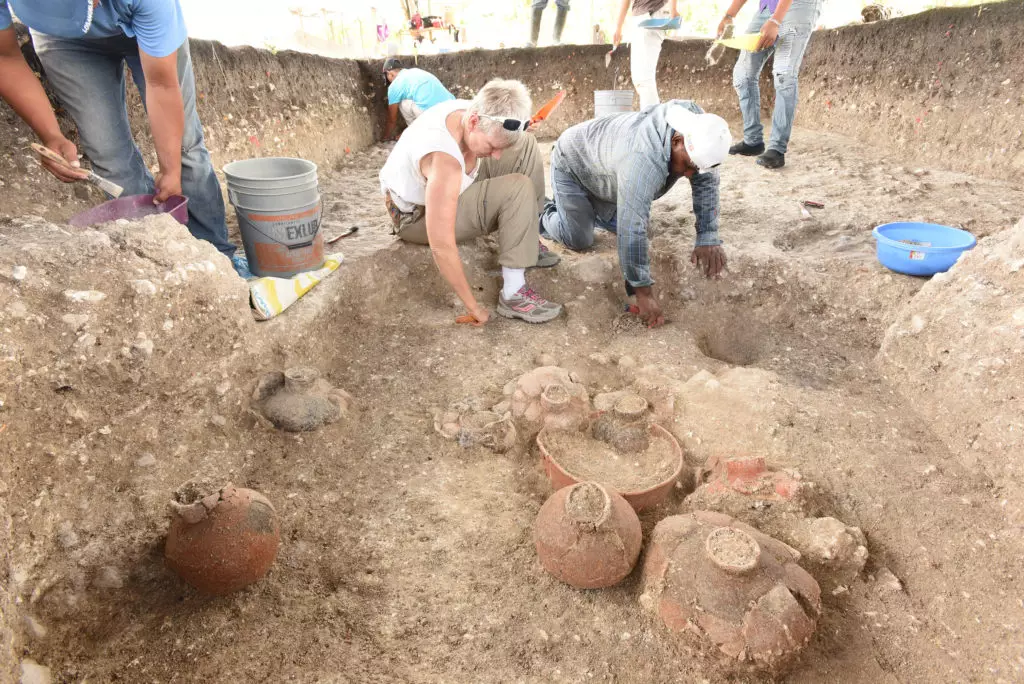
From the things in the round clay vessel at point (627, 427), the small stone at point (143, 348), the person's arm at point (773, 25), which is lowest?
the round clay vessel at point (627, 427)

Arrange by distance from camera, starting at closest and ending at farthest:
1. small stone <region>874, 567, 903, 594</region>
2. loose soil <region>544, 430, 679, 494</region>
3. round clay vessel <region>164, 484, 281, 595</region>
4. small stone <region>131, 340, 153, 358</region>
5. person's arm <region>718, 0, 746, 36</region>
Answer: round clay vessel <region>164, 484, 281, 595</region>, small stone <region>874, 567, 903, 594</region>, small stone <region>131, 340, 153, 358</region>, loose soil <region>544, 430, 679, 494</region>, person's arm <region>718, 0, 746, 36</region>

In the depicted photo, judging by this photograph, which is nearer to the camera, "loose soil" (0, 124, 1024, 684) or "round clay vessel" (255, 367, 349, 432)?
"loose soil" (0, 124, 1024, 684)

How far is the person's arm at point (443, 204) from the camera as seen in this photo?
2420 millimetres

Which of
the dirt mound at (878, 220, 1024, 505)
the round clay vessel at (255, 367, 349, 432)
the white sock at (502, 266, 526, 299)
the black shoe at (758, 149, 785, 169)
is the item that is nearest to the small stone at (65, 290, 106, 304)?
the round clay vessel at (255, 367, 349, 432)

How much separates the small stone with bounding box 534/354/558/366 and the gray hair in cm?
97

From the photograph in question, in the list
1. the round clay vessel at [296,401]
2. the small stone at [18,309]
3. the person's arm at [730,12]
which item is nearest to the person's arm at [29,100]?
the small stone at [18,309]

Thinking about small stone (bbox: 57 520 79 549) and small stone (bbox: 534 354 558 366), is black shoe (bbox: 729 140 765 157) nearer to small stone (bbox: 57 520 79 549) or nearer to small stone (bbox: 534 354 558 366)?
small stone (bbox: 534 354 558 366)

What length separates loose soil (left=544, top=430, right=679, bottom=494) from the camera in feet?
6.36

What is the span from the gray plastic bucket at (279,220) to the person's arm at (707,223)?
77.3 inches

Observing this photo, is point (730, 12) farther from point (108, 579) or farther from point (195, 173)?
point (108, 579)

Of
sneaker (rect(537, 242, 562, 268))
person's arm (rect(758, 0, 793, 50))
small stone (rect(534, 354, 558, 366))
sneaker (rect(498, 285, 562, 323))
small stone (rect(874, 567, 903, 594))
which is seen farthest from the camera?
person's arm (rect(758, 0, 793, 50))

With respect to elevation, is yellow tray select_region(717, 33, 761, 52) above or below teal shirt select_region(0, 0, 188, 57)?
below

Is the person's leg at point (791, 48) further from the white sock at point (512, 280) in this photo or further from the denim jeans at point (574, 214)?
the white sock at point (512, 280)

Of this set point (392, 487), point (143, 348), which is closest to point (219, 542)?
point (392, 487)
